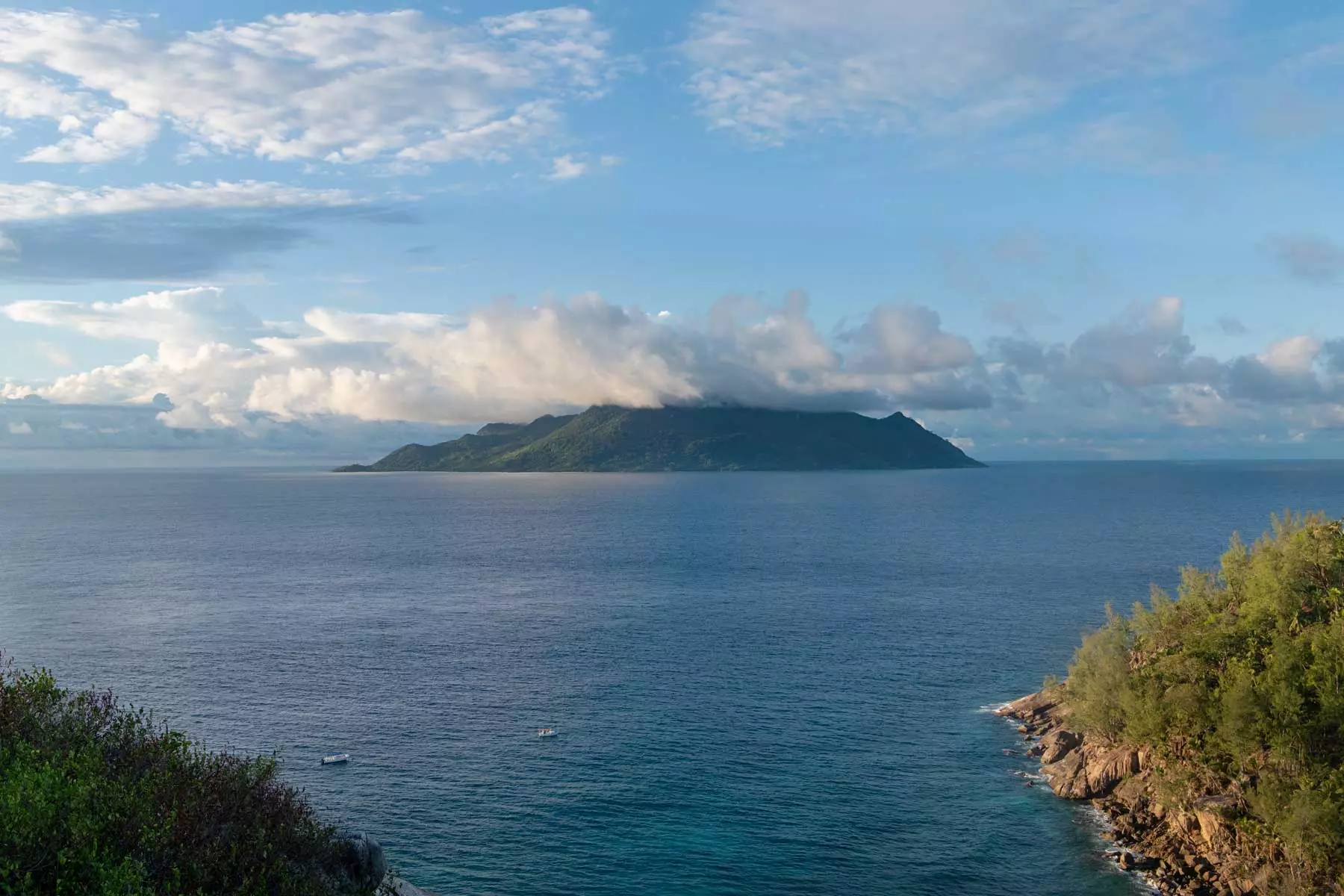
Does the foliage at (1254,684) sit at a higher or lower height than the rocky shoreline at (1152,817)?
higher

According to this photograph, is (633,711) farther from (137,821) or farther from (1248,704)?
(137,821)

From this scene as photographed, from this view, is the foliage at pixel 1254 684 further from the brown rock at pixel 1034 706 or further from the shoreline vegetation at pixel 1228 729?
the brown rock at pixel 1034 706

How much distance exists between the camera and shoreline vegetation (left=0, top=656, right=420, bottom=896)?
98.6 ft

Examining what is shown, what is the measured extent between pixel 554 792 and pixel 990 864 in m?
36.7

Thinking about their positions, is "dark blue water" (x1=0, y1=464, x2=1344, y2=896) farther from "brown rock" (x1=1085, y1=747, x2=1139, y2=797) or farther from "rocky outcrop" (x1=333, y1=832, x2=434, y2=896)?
"rocky outcrop" (x1=333, y1=832, x2=434, y2=896)

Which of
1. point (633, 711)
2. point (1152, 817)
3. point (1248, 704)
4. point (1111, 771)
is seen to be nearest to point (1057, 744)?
point (1111, 771)

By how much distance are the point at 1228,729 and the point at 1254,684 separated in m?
3.97

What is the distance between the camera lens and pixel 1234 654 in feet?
236

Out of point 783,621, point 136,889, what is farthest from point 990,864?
point 783,621

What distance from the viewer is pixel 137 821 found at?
113ft

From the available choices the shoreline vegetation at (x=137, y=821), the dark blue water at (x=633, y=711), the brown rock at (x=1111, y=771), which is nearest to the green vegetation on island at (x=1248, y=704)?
the brown rock at (x=1111, y=771)

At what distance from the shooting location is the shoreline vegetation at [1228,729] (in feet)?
201

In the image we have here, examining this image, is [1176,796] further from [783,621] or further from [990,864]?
[783,621]

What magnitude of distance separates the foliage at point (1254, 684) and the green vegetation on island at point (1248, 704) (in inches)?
4.7
